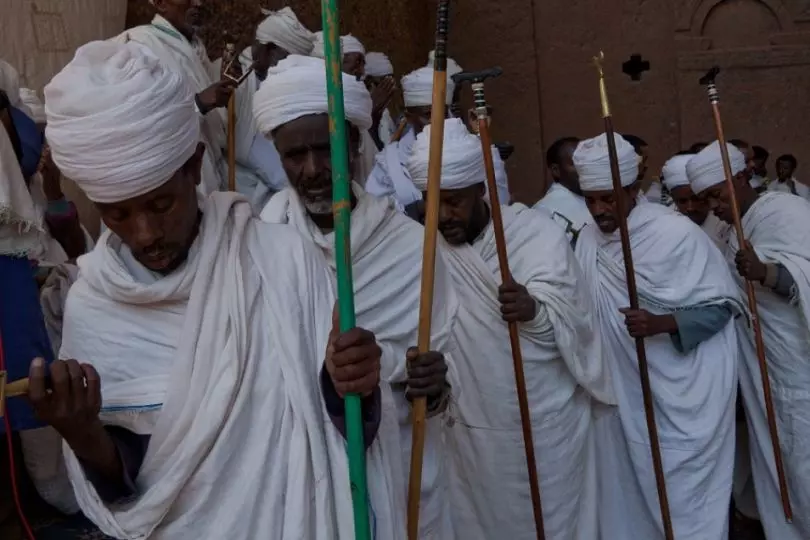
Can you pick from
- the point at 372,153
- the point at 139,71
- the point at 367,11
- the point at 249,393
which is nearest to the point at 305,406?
the point at 249,393

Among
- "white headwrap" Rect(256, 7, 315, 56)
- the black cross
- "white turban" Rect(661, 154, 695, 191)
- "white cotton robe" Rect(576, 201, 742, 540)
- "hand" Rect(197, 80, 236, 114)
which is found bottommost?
"white cotton robe" Rect(576, 201, 742, 540)

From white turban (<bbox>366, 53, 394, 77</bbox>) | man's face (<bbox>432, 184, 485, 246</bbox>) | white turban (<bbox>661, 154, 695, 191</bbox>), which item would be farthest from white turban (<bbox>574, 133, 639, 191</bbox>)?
white turban (<bbox>366, 53, 394, 77</bbox>)

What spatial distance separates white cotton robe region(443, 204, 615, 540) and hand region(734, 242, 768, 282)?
1067 millimetres

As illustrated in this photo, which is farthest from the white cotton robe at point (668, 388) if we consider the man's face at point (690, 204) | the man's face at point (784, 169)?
the man's face at point (784, 169)

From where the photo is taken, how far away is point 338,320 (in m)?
2.57

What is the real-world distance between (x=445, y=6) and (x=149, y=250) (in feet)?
3.64

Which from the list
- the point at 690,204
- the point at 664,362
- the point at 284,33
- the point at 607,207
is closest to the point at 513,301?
the point at 607,207

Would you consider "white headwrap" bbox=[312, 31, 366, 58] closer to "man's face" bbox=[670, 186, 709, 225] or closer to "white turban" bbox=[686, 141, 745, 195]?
"man's face" bbox=[670, 186, 709, 225]

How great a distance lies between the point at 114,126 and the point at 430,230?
99 cm

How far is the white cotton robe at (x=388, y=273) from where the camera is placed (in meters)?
3.71

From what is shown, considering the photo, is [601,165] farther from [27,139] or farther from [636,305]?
[27,139]

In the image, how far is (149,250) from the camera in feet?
8.57

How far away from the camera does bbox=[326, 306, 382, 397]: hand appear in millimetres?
2447

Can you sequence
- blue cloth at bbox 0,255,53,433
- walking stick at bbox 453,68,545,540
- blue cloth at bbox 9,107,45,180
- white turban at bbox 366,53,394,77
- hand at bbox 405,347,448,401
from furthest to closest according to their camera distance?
white turban at bbox 366,53,394,77, blue cloth at bbox 9,107,45,180, blue cloth at bbox 0,255,53,433, walking stick at bbox 453,68,545,540, hand at bbox 405,347,448,401
